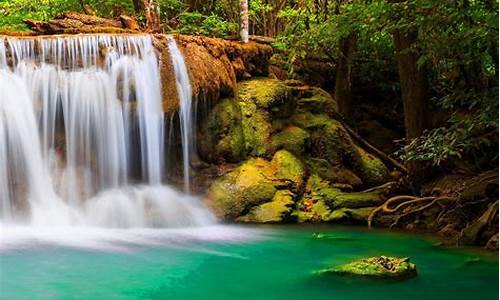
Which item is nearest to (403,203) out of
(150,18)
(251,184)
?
(251,184)

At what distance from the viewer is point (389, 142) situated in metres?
14.2

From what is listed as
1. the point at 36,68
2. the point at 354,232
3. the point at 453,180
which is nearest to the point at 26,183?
the point at 36,68

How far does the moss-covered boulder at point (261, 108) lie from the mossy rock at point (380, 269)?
5311 mm

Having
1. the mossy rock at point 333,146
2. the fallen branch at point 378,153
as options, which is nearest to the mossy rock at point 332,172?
the mossy rock at point 333,146

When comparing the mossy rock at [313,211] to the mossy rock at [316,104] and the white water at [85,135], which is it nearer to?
the white water at [85,135]

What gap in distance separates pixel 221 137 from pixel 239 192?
4.20 ft

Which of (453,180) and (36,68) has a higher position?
(36,68)

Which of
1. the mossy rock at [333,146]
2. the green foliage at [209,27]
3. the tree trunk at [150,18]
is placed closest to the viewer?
the mossy rock at [333,146]

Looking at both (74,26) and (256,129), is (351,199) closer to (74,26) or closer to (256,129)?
(256,129)

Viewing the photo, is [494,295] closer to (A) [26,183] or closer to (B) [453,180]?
(B) [453,180]

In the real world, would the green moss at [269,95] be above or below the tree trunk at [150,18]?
below

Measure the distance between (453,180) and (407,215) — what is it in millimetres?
956

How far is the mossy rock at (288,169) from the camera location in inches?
441

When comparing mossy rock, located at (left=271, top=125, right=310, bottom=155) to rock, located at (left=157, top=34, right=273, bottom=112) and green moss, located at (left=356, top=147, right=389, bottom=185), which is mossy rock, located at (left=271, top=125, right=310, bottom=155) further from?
rock, located at (left=157, top=34, right=273, bottom=112)
